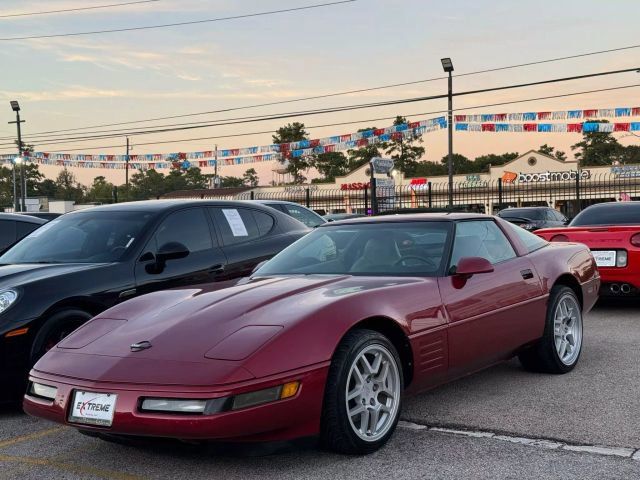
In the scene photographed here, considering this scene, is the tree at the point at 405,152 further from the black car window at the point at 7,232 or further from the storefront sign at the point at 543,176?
the black car window at the point at 7,232

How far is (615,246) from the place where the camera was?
8.51 meters

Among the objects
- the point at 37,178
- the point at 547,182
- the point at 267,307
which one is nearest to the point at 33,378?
the point at 267,307

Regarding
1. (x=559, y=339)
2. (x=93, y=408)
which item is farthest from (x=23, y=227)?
(x=559, y=339)

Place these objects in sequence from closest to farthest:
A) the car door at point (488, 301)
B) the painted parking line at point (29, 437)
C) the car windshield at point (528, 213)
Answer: the painted parking line at point (29, 437) → the car door at point (488, 301) → the car windshield at point (528, 213)

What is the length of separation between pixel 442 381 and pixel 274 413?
1.43 metres

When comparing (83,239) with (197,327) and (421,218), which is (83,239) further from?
(421,218)

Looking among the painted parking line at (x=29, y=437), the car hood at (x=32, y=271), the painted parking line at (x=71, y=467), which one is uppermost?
→ the car hood at (x=32, y=271)

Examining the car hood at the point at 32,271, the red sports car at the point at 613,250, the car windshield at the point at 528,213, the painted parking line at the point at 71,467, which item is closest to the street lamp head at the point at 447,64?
the car windshield at the point at 528,213

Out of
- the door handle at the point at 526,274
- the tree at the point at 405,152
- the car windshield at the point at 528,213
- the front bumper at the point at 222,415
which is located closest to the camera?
the front bumper at the point at 222,415

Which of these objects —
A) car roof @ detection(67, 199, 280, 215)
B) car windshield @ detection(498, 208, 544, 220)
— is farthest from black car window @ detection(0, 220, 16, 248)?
car windshield @ detection(498, 208, 544, 220)

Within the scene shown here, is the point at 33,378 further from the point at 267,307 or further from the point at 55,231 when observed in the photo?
the point at 55,231

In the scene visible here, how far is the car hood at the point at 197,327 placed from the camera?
351cm

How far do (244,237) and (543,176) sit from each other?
1916 inches

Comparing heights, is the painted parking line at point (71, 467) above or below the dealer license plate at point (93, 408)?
below
